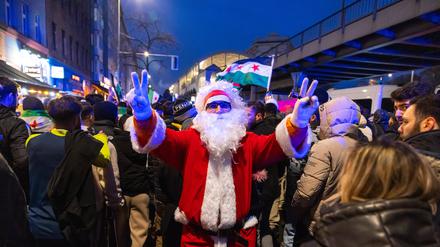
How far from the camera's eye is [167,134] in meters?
2.52

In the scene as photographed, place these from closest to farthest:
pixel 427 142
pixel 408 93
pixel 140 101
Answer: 1. pixel 427 142
2. pixel 140 101
3. pixel 408 93

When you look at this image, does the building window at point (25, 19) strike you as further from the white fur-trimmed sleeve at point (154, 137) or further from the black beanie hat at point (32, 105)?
the white fur-trimmed sleeve at point (154, 137)

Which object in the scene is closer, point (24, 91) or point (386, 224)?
point (386, 224)

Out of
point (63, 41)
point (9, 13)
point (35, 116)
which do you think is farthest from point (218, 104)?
point (63, 41)

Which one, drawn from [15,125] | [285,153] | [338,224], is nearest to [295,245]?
[285,153]

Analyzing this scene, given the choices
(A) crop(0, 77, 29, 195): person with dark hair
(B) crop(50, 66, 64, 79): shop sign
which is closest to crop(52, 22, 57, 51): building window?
(B) crop(50, 66, 64, 79): shop sign

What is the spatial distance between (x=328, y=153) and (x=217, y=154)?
965 mm

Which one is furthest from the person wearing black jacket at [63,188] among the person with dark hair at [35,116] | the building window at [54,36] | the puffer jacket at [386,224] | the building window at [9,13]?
the building window at [54,36]

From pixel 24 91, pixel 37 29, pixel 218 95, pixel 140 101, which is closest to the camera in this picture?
pixel 140 101

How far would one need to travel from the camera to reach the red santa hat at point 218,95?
278 centimetres

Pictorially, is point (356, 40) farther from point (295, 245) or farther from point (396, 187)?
point (396, 187)

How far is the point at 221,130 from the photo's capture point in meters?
2.52

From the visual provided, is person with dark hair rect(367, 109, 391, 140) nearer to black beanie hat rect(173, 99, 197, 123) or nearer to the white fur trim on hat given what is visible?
black beanie hat rect(173, 99, 197, 123)

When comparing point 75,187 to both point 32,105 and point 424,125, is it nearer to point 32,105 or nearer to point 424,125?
point 32,105
